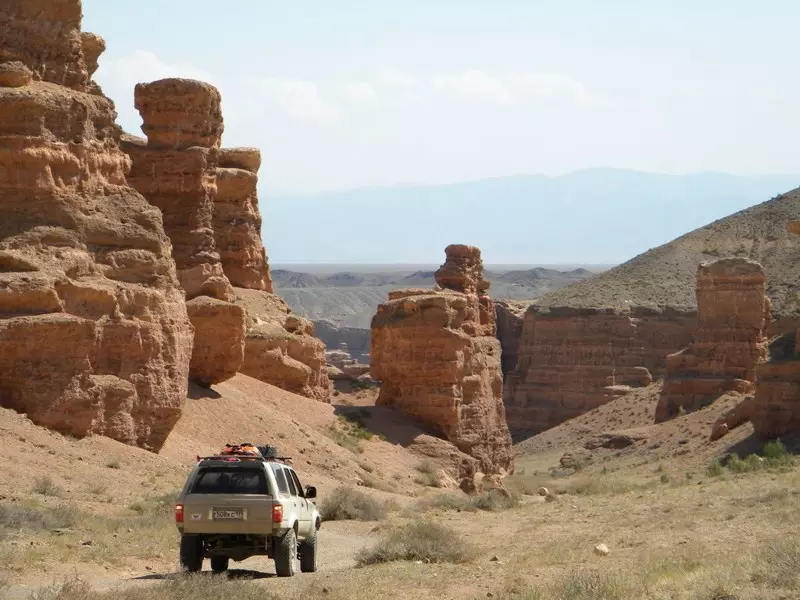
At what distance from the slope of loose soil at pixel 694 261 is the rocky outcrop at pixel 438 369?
128 feet

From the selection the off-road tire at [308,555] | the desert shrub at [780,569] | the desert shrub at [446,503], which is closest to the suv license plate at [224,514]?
the off-road tire at [308,555]

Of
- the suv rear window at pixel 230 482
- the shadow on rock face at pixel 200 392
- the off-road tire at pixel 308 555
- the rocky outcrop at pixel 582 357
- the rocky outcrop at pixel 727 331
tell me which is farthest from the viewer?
the rocky outcrop at pixel 582 357

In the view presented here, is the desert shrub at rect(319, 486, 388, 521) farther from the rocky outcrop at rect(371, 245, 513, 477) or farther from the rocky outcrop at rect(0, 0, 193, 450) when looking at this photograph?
the rocky outcrop at rect(371, 245, 513, 477)

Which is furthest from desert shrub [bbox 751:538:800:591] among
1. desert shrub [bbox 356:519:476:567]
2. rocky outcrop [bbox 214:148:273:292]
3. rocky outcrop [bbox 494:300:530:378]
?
rocky outcrop [bbox 494:300:530:378]

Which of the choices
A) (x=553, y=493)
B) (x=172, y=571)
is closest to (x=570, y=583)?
(x=172, y=571)

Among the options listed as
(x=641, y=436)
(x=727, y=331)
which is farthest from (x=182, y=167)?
(x=727, y=331)

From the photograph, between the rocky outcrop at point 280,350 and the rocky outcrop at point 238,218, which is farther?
the rocky outcrop at point 238,218

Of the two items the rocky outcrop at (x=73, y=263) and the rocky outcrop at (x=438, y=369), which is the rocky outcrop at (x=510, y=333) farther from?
the rocky outcrop at (x=73, y=263)

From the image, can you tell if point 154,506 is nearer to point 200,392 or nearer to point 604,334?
point 200,392

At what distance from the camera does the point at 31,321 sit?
2695 cm

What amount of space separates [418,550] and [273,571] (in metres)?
2.21

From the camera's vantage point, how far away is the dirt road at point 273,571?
16.9 m

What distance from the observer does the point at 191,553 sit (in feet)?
59.3

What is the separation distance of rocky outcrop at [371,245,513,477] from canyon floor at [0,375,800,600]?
0.98m
